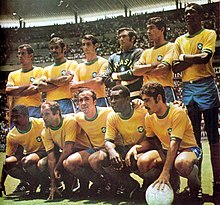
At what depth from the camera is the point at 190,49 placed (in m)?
3.07

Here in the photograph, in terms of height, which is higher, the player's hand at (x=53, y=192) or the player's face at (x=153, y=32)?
the player's face at (x=153, y=32)

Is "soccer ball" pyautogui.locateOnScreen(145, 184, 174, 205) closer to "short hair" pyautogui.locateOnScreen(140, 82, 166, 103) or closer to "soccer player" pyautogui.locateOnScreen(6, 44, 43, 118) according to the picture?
"short hair" pyautogui.locateOnScreen(140, 82, 166, 103)

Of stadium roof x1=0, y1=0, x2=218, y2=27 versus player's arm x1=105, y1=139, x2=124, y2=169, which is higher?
stadium roof x1=0, y1=0, x2=218, y2=27

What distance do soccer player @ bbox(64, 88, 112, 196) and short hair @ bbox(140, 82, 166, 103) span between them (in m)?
0.33

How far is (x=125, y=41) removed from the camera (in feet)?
10.8

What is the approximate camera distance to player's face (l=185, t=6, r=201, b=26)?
306cm

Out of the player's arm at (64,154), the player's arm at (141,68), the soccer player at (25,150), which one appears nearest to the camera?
the player's arm at (141,68)

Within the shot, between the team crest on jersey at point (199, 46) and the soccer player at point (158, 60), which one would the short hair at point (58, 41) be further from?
the team crest on jersey at point (199, 46)

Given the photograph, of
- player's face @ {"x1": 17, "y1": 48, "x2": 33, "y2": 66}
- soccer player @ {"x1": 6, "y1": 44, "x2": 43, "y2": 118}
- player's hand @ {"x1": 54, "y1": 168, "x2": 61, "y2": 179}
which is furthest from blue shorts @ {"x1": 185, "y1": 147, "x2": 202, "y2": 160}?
player's face @ {"x1": 17, "y1": 48, "x2": 33, "y2": 66}

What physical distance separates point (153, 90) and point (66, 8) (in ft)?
3.34

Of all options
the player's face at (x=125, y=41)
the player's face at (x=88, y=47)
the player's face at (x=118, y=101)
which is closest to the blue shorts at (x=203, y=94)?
the player's face at (x=118, y=101)

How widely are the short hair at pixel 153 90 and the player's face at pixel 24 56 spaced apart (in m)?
1.01

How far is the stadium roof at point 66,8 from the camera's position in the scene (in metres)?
3.26

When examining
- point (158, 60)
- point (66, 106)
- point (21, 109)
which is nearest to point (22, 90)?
point (21, 109)
